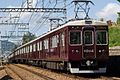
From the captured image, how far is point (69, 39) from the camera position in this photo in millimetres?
21172

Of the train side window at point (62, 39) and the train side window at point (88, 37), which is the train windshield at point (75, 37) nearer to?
the train side window at point (88, 37)

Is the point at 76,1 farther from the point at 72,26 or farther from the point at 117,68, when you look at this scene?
the point at 117,68

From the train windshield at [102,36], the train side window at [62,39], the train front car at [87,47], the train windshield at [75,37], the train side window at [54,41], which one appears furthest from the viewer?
the train side window at [54,41]

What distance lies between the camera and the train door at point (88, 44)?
21.1 metres

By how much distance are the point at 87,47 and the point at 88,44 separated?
0.57 feet

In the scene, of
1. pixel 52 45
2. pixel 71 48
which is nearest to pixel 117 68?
pixel 52 45

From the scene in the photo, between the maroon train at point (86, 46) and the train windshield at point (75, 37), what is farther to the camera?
the train windshield at point (75, 37)

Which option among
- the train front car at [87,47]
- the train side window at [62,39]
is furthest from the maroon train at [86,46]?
the train side window at [62,39]

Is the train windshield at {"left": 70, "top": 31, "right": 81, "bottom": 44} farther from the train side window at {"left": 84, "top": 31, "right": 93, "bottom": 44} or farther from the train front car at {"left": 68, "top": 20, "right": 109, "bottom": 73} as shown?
the train side window at {"left": 84, "top": 31, "right": 93, "bottom": 44}

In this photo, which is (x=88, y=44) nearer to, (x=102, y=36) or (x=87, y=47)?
(x=87, y=47)

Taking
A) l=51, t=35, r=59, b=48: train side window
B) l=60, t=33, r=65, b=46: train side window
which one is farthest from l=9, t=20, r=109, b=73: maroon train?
l=51, t=35, r=59, b=48: train side window

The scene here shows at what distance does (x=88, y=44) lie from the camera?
69.5 ft

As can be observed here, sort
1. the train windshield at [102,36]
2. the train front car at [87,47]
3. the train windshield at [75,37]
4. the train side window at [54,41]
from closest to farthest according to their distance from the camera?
the train front car at [87,47] → the train windshield at [75,37] → the train windshield at [102,36] → the train side window at [54,41]

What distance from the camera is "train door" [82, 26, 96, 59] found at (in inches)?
832
